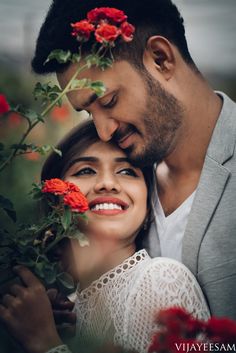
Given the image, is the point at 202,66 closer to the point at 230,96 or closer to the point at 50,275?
the point at 230,96

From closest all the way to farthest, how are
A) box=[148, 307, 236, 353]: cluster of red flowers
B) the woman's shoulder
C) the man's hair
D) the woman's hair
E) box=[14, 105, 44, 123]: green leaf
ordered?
box=[148, 307, 236, 353]: cluster of red flowers → box=[14, 105, 44, 123]: green leaf → the woman's shoulder → the man's hair → the woman's hair

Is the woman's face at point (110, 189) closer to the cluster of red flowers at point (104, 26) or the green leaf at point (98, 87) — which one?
the green leaf at point (98, 87)

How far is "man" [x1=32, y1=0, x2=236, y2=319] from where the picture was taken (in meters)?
2.79

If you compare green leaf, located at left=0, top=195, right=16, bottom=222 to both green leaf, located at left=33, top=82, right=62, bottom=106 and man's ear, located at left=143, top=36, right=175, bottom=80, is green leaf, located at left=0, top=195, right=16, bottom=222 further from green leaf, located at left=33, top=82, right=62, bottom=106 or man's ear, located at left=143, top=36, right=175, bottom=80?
man's ear, located at left=143, top=36, right=175, bottom=80

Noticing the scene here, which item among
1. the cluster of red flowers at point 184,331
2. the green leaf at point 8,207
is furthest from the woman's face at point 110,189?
the cluster of red flowers at point 184,331

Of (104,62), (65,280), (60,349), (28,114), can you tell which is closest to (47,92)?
(28,114)

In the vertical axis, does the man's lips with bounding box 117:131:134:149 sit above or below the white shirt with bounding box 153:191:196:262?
above

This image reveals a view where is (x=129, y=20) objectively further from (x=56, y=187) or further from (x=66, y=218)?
(x=66, y=218)

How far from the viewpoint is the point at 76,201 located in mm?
2631

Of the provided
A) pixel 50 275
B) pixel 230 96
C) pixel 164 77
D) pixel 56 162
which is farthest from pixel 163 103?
pixel 50 275

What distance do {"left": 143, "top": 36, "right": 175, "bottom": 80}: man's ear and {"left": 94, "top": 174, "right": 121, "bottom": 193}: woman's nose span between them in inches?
20.2

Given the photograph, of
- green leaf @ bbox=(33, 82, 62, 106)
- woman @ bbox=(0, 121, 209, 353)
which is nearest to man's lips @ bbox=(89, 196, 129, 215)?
woman @ bbox=(0, 121, 209, 353)

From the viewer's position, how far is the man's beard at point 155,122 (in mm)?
2885

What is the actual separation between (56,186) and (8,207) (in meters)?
0.23
